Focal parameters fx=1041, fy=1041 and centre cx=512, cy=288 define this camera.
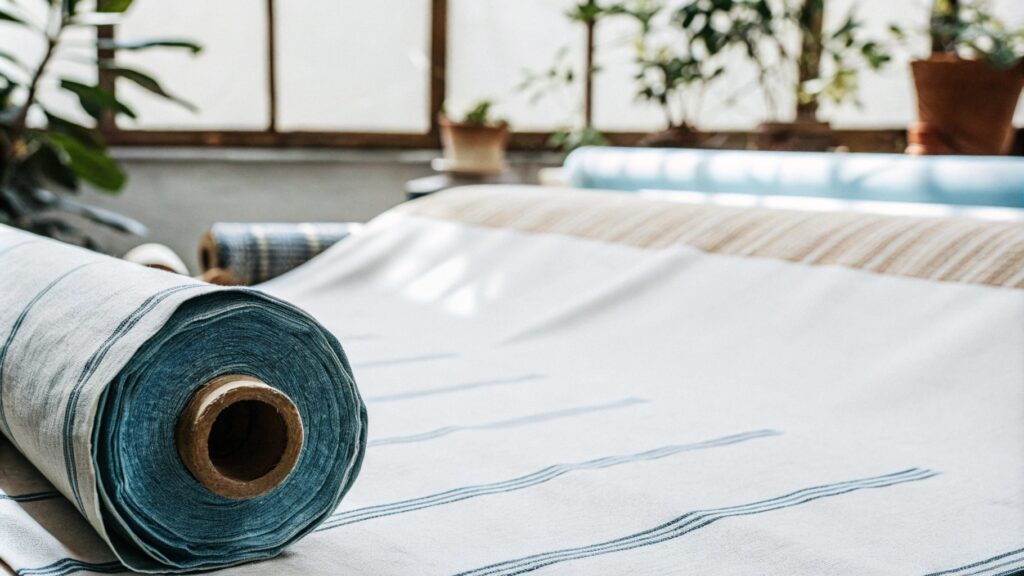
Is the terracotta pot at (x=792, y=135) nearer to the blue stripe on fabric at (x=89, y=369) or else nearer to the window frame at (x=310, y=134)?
the window frame at (x=310, y=134)

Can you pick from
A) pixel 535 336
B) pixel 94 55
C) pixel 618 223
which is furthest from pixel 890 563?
pixel 94 55

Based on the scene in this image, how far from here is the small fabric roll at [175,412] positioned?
727 millimetres

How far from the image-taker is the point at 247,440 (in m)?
0.80

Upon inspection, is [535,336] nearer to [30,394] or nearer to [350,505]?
[350,505]

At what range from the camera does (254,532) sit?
791mm

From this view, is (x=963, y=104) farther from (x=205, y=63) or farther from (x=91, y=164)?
(x=205, y=63)

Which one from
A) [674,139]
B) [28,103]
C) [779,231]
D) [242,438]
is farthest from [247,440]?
[674,139]

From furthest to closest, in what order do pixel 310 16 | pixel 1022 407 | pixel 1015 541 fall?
pixel 310 16
pixel 1022 407
pixel 1015 541

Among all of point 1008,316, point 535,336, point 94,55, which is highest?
point 94,55

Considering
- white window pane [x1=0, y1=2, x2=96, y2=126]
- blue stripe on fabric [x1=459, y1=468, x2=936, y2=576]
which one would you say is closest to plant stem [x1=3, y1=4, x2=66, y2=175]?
white window pane [x1=0, y1=2, x2=96, y2=126]

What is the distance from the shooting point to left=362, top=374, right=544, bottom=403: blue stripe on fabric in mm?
1400

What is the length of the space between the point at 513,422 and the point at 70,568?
24.7 inches

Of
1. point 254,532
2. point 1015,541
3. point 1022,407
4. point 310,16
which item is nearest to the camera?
point 254,532

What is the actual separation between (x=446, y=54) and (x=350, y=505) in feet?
10.6
